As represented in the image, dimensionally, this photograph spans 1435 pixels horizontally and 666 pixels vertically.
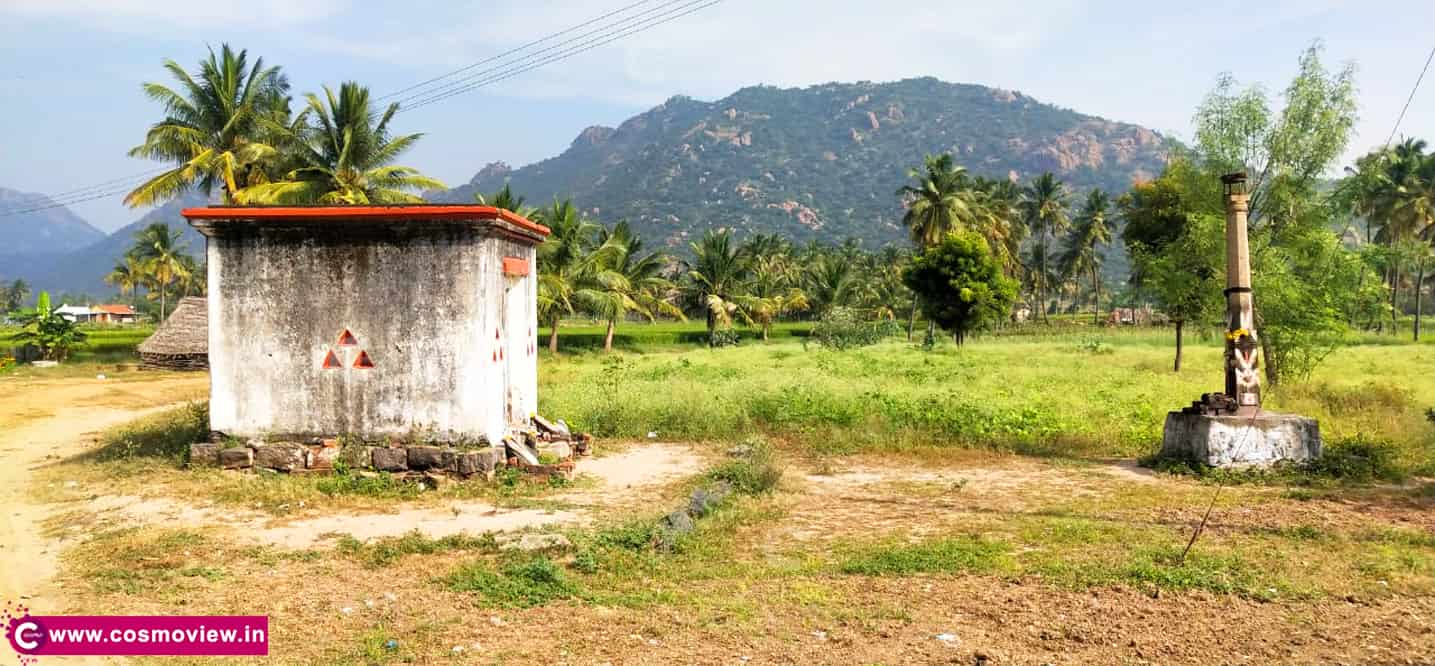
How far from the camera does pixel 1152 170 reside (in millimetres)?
162250

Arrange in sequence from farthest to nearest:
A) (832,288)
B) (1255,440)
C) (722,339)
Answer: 1. (832,288)
2. (722,339)
3. (1255,440)

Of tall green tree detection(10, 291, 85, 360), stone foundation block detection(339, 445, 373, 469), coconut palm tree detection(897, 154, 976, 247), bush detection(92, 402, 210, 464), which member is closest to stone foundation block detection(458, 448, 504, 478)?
stone foundation block detection(339, 445, 373, 469)

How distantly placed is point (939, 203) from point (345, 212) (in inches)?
1263

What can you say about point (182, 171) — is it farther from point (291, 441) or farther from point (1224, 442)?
point (1224, 442)

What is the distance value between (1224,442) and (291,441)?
10.7 m

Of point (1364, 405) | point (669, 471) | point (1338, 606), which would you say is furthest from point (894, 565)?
point (1364, 405)

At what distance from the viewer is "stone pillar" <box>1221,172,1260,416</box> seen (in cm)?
1052

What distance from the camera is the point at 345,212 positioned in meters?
9.66

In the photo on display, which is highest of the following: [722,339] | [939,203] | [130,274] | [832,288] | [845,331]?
[939,203]

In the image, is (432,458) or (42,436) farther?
(42,436)

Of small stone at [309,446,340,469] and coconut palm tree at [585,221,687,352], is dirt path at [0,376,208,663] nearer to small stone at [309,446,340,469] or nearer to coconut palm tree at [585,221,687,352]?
small stone at [309,446,340,469]

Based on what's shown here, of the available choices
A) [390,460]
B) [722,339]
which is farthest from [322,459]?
[722,339]

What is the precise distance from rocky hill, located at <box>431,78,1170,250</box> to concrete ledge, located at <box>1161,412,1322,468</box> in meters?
114

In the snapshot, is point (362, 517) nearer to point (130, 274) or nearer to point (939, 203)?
point (939, 203)
